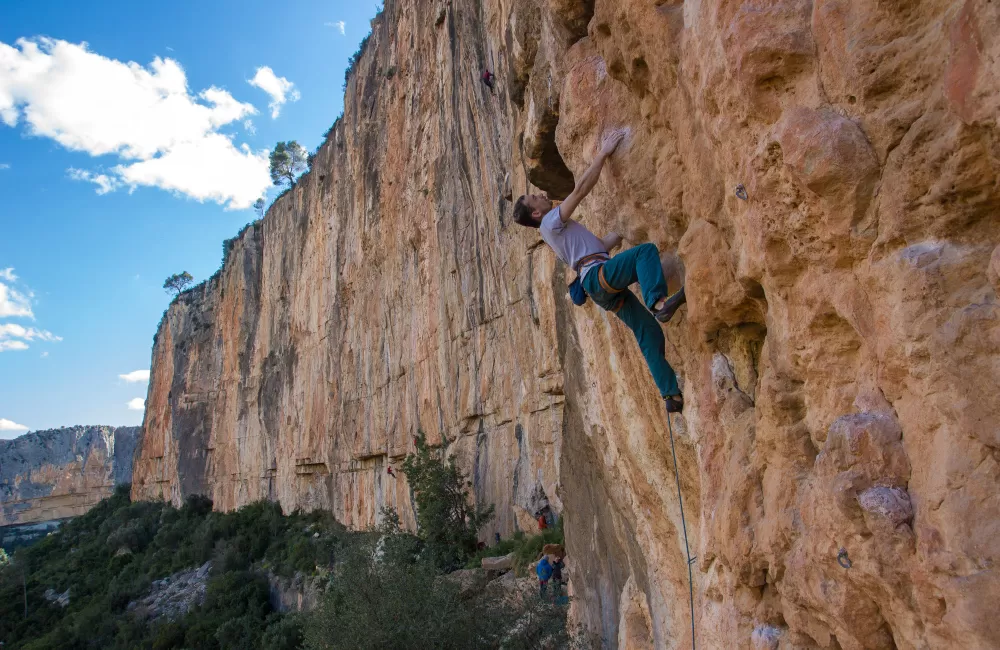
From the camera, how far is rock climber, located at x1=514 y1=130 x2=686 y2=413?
11.6 feet

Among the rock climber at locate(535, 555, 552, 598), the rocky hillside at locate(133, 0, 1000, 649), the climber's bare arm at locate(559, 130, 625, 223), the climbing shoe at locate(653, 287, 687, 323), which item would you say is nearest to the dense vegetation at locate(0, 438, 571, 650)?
the rock climber at locate(535, 555, 552, 598)

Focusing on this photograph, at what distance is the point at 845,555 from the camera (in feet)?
7.07

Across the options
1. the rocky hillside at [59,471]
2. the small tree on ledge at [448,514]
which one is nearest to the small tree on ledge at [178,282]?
Answer: the rocky hillside at [59,471]

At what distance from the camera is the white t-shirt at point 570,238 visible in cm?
406

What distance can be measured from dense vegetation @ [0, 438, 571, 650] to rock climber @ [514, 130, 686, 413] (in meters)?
4.49

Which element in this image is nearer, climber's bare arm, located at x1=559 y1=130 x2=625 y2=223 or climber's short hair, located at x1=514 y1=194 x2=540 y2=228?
climber's bare arm, located at x1=559 y1=130 x2=625 y2=223

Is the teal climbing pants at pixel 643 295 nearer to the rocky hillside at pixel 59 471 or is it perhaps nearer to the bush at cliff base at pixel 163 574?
the bush at cliff base at pixel 163 574

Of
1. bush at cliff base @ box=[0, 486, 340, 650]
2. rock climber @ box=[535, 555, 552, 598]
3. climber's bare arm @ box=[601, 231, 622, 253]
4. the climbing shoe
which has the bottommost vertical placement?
bush at cliff base @ box=[0, 486, 340, 650]

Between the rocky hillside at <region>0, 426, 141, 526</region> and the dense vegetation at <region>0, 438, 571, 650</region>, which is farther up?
the rocky hillside at <region>0, 426, 141, 526</region>

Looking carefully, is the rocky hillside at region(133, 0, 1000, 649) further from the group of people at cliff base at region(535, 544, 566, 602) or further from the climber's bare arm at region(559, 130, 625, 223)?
the group of people at cliff base at region(535, 544, 566, 602)

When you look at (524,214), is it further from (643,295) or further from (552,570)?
(552,570)

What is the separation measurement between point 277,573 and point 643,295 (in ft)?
85.2

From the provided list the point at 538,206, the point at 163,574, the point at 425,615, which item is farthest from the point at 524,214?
the point at 163,574

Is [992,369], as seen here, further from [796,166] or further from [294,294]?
[294,294]
